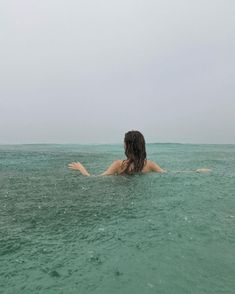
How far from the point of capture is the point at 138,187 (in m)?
7.14

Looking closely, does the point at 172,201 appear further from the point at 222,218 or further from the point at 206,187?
the point at 206,187

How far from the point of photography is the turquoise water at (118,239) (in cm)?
328

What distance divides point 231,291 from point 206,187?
14.0ft

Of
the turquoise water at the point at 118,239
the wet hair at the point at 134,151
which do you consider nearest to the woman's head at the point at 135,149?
the wet hair at the point at 134,151

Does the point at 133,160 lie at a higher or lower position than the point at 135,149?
lower

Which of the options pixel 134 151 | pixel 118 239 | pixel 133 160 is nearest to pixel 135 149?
pixel 134 151

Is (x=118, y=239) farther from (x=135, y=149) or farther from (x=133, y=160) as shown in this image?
(x=133, y=160)

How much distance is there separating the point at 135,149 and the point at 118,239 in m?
4.04

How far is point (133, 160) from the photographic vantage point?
333 inches

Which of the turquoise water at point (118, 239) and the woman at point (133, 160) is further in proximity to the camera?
the woman at point (133, 160)

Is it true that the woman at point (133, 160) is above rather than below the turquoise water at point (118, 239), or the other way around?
above

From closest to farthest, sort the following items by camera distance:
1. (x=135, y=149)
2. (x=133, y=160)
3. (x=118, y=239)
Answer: (x=118, y=239)
(x=135, y=149)
(x=133, y=160)

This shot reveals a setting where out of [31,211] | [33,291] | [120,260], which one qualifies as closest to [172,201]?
[31,211]

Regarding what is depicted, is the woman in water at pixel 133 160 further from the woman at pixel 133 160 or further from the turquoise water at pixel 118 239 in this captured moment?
the turquoise water at pixel 118 239
